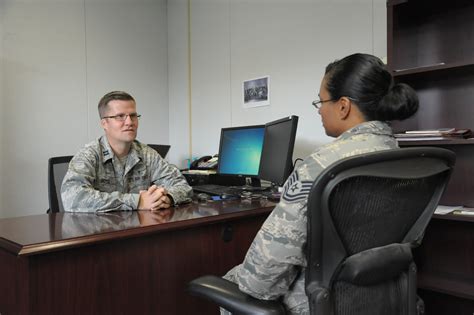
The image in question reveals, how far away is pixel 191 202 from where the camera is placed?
1.99 m

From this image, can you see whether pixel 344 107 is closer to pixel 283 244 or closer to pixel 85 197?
pixel 283 244

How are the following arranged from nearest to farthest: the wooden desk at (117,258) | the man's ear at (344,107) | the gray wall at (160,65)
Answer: the man's ear at (344,107) → the wooden desk at (117,258) → the gray wall at (160,65)

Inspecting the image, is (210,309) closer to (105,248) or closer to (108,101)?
(105,248)

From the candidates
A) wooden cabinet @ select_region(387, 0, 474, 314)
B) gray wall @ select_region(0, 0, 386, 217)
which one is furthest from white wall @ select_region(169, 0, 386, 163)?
wooden cabinet @ select_region(387, 0, 474, 314)

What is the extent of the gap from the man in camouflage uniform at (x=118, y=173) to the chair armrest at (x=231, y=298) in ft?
2.45

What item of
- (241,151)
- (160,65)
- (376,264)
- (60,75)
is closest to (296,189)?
(376,264)

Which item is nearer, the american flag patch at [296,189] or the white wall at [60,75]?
the american flag patch at [296,189]

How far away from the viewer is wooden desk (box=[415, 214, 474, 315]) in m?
1.95

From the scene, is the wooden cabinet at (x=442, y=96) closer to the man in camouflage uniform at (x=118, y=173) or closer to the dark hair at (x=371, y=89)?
the dark hair at (x=371, y=89)

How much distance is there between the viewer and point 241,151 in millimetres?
2564

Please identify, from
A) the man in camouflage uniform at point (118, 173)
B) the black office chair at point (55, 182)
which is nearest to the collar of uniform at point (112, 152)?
the man in camouflage uniform at point (118, 173)

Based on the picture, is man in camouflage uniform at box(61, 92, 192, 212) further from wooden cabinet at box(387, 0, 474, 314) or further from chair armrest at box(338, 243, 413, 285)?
wooden cabinet at box(387, 0, 474, 314)

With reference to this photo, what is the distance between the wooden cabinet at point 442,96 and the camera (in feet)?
6.42

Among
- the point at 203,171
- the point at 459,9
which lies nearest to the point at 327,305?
the point at 459,9
